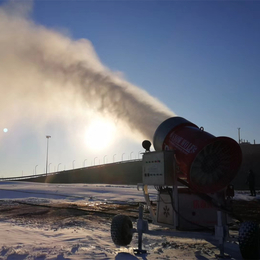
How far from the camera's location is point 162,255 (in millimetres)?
5715

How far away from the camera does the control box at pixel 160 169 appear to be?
651 centimetres

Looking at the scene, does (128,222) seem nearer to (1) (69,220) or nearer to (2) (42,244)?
(2) (42,244)

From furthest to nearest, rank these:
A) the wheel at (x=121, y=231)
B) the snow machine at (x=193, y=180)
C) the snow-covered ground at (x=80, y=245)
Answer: the snow machine at (x=193, y=180) → the wheel at (x=121, y=231) → the snow-covered ground at (x=80, y=245)

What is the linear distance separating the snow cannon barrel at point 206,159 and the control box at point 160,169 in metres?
0.25

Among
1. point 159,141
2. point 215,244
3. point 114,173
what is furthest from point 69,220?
point 114,173

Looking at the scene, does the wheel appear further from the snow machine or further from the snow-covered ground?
the snow-covered ground

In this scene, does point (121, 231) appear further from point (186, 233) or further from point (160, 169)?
point (160, 169)

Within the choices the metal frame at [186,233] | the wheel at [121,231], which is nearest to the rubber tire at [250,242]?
the metal frame at [186,233]

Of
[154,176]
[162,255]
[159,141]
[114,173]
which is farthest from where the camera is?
[114,173]

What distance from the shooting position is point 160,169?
21.7ft

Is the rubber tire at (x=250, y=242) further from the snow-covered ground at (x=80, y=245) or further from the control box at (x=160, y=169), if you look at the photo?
the control box at (x=160, y=169)

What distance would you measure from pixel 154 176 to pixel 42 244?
285cm

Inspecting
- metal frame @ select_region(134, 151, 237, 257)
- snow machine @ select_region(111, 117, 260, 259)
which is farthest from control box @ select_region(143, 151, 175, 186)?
metal frame @ select_region(134, 151, 237, 257)

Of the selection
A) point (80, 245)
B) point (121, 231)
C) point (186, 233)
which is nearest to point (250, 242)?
point (186, 233)
